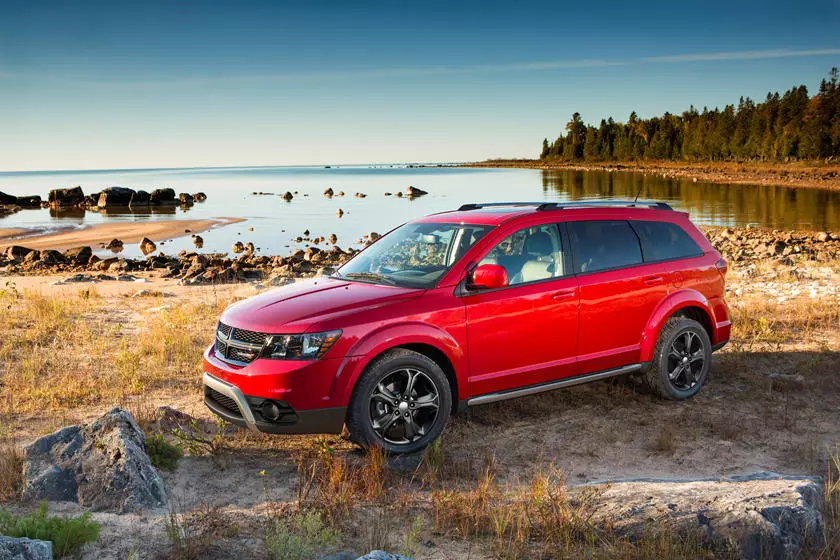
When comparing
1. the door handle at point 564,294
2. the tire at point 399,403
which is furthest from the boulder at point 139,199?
the tire at point 399,403


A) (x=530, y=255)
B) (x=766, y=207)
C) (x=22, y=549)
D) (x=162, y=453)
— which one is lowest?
(x=162, y=453)

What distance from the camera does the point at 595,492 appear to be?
473 cm

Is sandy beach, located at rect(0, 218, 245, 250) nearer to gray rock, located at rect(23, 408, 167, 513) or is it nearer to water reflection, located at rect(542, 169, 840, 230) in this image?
water reflection, located at rect(542, 169, 840, 230)

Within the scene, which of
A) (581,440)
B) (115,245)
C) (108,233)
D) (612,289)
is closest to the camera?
(581,440)

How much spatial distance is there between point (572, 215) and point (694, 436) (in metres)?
2.27

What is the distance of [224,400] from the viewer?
564 centimetres

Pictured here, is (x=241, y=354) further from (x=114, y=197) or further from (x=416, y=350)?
(x=114, y=197)

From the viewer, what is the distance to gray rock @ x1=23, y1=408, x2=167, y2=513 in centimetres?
482

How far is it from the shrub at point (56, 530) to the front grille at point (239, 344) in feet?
5.53

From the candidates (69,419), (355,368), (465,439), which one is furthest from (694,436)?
(69,419)

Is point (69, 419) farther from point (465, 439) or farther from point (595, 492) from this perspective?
point (595, 492)

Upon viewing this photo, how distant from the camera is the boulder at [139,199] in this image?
59875 millimetres

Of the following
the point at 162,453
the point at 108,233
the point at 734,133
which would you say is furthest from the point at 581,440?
the point at 734,133

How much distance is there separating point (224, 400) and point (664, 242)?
181 inches
